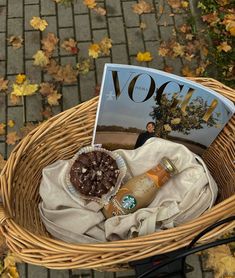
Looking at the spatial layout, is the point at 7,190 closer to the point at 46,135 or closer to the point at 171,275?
the point at 46,135

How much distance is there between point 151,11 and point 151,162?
1.52m

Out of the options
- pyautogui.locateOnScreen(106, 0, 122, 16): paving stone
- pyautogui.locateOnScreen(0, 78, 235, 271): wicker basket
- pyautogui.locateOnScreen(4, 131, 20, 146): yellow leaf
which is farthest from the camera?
pyautogui.locateOnScreen(106, 0, 122, 16): paving stone

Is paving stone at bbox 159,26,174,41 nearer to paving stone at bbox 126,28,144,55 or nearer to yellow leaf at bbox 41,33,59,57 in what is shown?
paving stone at bbox 126,28,144,55

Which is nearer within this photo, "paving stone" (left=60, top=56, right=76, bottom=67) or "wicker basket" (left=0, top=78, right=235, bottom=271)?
"wicker basket" (left=0, top=78, right=235, bottom=271)

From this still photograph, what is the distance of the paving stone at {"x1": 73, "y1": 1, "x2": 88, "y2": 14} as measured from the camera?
298 cm

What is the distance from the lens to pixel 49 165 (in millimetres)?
1784

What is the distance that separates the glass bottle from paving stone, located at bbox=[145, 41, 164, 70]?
1.18m

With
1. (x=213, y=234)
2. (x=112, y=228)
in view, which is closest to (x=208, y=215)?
(x=213, y=234)

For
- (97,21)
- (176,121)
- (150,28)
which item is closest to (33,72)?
(97,21)

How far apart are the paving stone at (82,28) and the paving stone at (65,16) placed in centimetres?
5

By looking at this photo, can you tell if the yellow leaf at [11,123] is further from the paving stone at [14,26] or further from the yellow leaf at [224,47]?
the yellow leaf at [224,47]

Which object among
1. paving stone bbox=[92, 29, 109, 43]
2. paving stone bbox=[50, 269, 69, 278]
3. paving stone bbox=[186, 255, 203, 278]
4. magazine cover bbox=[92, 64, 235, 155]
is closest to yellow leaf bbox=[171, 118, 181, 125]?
magazine cover bbox=[92, 64, 235, 155]

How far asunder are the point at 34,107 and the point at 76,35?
583 mm

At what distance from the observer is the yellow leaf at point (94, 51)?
280 cm
